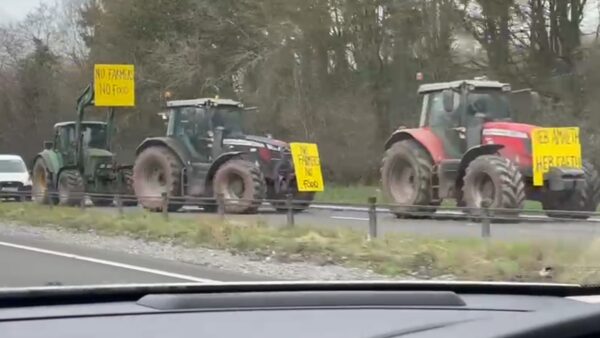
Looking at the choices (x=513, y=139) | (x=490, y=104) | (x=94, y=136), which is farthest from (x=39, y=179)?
(x=513, y=139)

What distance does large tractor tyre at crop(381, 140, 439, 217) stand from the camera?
61.3 feet

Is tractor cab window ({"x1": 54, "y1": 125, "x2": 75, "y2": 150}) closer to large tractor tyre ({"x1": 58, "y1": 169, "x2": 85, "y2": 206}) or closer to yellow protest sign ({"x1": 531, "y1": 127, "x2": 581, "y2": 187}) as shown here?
large tractor tyre ({"x1": 58, "y1": 169, "x2": 85, "y2": 206})

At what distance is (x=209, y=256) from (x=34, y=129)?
2675cm

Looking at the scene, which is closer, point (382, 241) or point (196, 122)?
point (382, 241)

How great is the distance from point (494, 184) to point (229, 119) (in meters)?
8.67

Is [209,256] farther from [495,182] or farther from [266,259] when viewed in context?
[495,182]

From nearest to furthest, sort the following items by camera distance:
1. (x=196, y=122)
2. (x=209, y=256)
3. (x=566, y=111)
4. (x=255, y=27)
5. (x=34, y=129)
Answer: (x=209, y=256) < (x=196, y=122) < (x=566, y=111) < (x=255, y=27) < (x=34, y=129)

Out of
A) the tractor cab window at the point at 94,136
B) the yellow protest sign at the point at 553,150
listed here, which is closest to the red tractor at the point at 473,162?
the yellow protest sign at the point at 553,150

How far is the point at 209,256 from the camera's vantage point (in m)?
14.9

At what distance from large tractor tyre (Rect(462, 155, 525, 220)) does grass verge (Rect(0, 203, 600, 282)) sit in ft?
9.51

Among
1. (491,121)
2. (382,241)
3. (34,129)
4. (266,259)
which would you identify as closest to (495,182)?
(491,121)

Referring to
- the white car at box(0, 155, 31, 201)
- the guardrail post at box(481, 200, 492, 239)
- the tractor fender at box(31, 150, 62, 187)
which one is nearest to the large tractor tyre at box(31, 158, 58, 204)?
the tractor fender at box(31, 150, 62, 187)

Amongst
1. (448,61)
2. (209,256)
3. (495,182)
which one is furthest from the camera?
(448,61)

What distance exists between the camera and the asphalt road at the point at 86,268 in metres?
11.8
